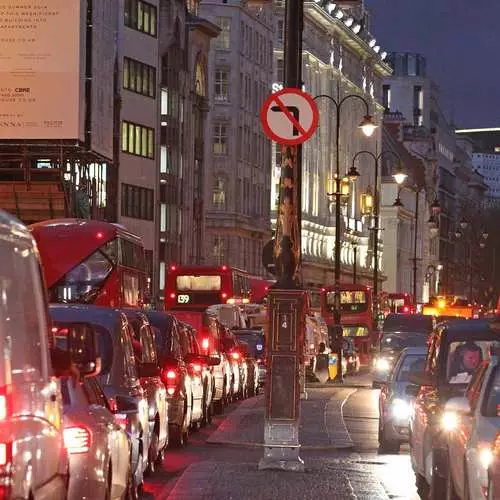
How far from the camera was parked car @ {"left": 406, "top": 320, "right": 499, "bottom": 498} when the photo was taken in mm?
17844

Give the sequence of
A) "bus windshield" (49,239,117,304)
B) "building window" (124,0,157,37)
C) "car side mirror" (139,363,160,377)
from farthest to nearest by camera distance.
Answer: "building window" (124,0,157,37) < "bus windshield" (49,239,117,304) < "car side mirror" (139,363,160,377)

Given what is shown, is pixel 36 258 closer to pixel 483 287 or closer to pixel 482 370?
pixel 482 370

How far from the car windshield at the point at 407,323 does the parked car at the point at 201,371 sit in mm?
Answer: 28555

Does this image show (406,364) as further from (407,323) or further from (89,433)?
(407,323)

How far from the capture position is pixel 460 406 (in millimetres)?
14164

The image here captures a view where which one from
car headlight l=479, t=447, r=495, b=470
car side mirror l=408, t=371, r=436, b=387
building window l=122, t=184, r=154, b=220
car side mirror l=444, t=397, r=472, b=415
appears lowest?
car headlight l=479, t=447, r=495, b=470

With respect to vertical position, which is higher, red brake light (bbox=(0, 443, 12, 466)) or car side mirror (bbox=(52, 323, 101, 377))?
car side mirror (bbox=(52, 323, 101, 377))

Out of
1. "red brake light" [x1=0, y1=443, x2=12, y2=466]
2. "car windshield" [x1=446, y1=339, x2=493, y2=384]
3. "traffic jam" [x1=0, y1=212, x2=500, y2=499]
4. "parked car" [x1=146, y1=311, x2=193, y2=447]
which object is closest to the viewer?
"red brake light" [x1=0, y1=443, x2=12, y2=466]

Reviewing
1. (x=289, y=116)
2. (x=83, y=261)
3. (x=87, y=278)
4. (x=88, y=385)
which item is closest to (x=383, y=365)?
(x=87, y=278)

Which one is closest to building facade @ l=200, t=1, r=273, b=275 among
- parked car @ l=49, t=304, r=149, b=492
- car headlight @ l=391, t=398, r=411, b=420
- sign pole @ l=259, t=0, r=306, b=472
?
car headlight @ l=391, t=398, r=411, b=420

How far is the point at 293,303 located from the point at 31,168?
44730 millimetres

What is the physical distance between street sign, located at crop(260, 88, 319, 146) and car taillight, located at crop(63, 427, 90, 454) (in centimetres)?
809

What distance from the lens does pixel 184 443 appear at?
27328 mm

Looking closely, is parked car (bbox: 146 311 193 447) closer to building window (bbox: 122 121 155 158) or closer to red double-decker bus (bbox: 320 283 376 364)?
building window (bbox: 122 121 155 158)
